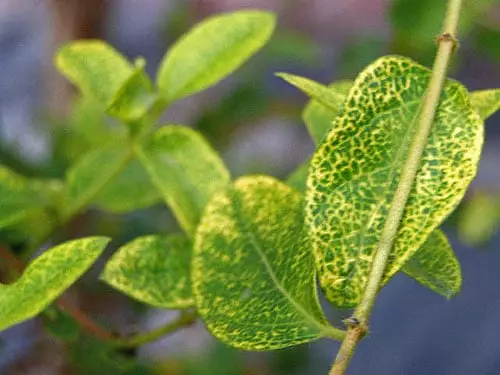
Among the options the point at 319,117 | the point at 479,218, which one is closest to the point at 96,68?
the point at 319,117

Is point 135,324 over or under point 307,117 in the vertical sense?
under

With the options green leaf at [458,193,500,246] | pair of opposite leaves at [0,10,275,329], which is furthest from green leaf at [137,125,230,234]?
green leaf at [458,193,500,246]

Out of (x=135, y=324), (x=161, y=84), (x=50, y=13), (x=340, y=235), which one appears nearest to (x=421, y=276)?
(x=340, y=235)

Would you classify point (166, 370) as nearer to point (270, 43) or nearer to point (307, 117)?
point (270, 43)

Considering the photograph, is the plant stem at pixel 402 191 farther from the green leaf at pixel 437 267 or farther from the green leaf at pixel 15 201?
the green leaf at pixel 15 201

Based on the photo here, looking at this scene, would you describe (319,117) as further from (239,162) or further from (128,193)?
(239,162)

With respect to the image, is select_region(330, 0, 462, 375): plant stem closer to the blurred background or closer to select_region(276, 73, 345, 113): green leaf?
select_region(276, 73, 345, 113): green leaf

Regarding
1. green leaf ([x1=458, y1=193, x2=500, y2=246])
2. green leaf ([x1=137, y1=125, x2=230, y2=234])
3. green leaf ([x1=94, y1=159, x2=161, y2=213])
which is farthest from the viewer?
green leaf ([x1=458, y1=193, x2=500, y2=246])
